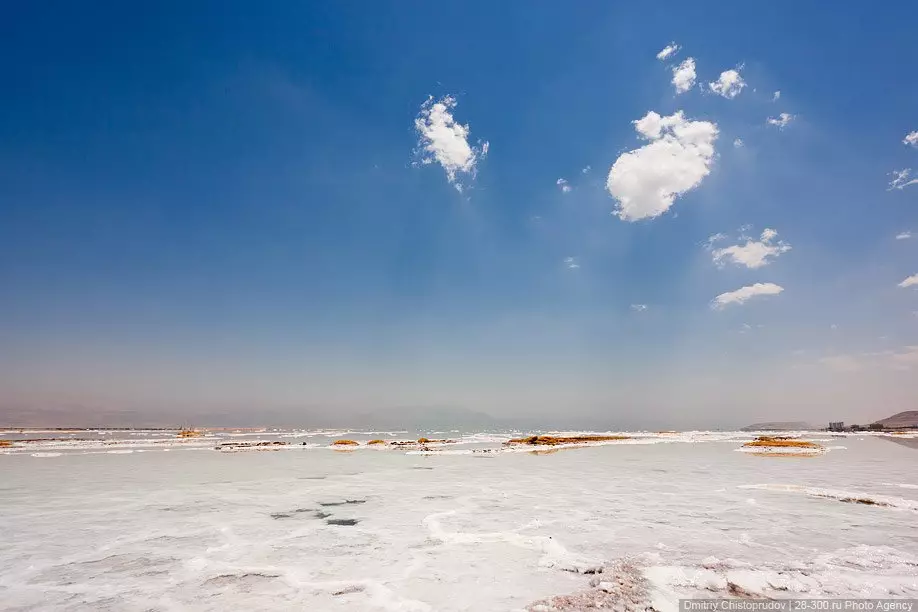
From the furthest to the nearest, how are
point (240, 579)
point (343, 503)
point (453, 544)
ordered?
point (343, 503) → point (453, 544) → point (240, 579)

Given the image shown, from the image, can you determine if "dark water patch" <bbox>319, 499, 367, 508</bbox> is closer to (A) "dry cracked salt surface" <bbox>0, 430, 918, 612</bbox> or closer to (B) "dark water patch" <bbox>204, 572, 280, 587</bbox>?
(A) "dry cracked salt surface" <bbox>0, 430, 918, 612</bbox>

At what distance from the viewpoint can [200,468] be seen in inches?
1049

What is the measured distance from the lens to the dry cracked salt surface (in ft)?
23.1

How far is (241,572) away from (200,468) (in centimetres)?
2253

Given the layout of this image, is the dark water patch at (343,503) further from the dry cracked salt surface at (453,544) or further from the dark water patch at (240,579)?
the dark water patch at (240,579)

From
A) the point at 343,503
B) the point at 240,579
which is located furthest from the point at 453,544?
the point at 343,503

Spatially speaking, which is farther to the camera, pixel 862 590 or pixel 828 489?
pixel 828 489

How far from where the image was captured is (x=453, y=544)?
9.86 metres

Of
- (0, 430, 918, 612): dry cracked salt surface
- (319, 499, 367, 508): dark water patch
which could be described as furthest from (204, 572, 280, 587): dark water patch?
(319, 499, 367, 508): dark water patch

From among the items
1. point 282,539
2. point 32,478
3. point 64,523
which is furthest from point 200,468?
point 282,539

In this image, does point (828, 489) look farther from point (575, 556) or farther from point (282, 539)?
point (282, 539)

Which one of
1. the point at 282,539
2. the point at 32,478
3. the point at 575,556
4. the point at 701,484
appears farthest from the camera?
the point at 32,478

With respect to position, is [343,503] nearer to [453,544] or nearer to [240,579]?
[453,544]

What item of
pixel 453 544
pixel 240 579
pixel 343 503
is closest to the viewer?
pixel 240 579
